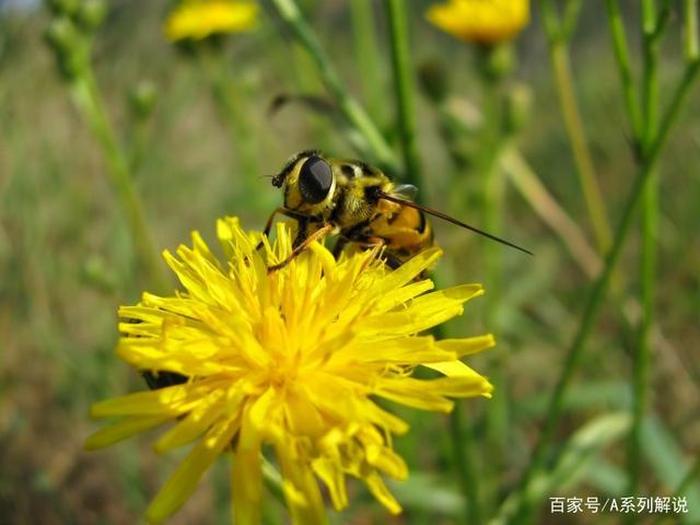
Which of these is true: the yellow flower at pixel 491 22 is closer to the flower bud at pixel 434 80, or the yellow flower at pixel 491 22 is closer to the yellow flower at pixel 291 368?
the flower bud at pixel 434 80

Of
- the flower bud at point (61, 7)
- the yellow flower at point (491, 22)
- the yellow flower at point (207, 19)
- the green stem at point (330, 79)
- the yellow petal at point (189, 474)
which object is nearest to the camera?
the yellow petal at point (189, 474)

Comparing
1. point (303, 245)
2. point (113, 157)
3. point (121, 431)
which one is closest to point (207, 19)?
point (113, 157)

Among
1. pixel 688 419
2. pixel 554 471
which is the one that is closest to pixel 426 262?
pixel 554 471

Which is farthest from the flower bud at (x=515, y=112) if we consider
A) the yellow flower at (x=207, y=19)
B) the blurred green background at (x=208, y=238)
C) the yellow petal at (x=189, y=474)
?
the yellow petal at (x=189, y=474)

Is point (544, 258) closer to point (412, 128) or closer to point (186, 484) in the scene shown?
point (412, 128)

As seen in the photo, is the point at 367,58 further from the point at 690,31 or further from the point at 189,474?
the point at 189,474

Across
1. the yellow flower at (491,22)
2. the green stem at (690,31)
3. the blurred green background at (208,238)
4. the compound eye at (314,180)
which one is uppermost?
the yellow flower at (491,22)
